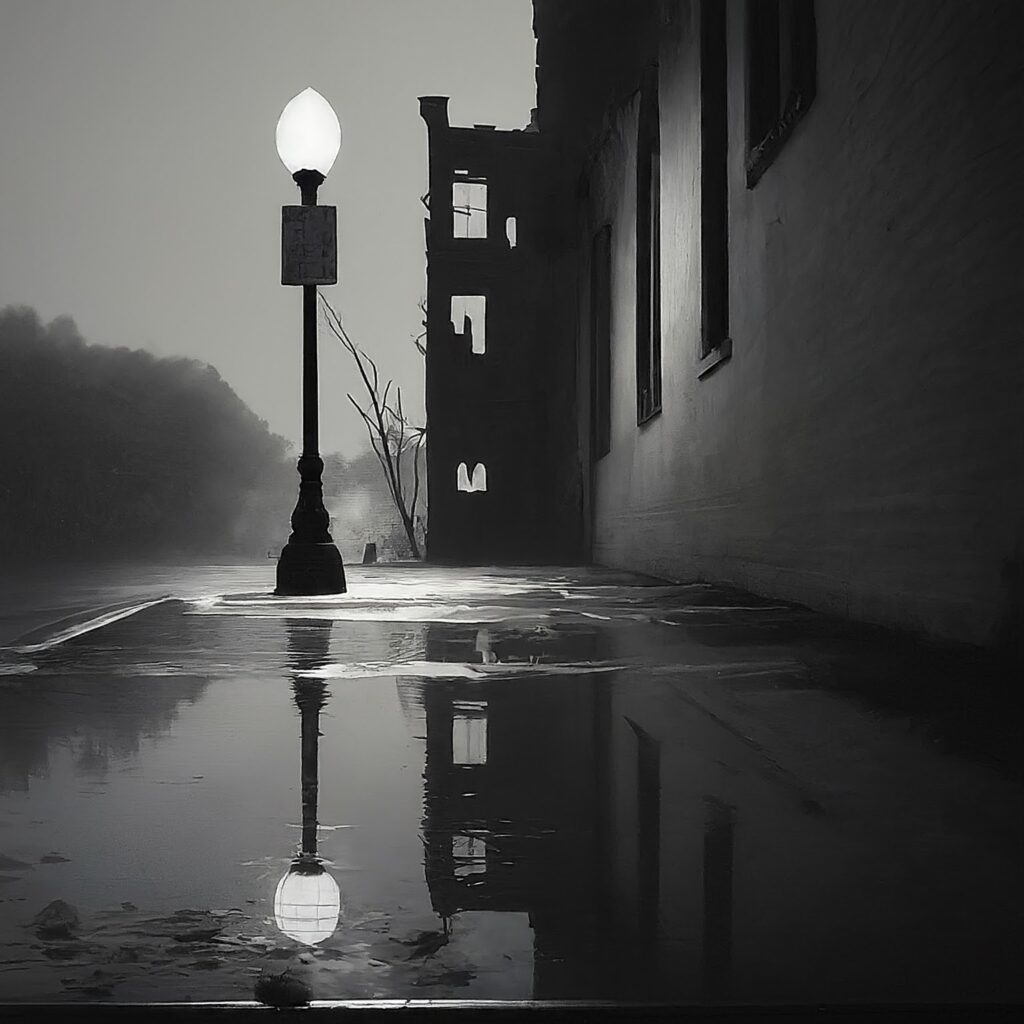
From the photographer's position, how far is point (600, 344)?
15555 millimetres

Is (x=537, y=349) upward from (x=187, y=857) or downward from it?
upward

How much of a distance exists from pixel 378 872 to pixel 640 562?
32.6 ft

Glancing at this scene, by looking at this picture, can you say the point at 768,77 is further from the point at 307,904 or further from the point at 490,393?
the point at 490,393

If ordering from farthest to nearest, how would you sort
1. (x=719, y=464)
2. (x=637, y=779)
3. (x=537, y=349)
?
(x=537, y=349) < (x=719, y=464) < (x=637, y=779)

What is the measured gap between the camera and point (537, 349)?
796 inches

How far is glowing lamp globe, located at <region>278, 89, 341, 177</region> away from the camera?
754cm

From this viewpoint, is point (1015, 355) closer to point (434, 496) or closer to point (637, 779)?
point (637, 779)

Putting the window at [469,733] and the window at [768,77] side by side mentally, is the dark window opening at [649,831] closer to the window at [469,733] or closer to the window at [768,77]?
the window at [469,733]

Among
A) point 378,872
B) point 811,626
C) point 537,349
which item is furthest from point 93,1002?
point 537,349

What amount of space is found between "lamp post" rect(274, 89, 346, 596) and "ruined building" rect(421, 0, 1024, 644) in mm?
2253

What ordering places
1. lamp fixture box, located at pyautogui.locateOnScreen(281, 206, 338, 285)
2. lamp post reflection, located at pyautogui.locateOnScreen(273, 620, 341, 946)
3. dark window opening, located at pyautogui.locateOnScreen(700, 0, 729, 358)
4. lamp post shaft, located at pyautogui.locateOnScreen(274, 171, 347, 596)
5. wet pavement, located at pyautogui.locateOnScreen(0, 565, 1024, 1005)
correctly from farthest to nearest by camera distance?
dark window opening, located at pyautogui.locateOnScreen(700, 0, 729, 358)
lamp fixture box, located at pyautogui.locateOnScreen(281, 206, 338, 285)
lamp post shaft, located at pyautogui.locateOnScreen(274, 171, 347, 596)
lamp post reflection, located at pyautogui.locateOnScreen(273, 620, 341, 946)
wet pavement, located at pyautogui.locateOnScreen(0, 565, 1024, 1005)

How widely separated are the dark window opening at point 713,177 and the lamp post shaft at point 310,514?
2351mm

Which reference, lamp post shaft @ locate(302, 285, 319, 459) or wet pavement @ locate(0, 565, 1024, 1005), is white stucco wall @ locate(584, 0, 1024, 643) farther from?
lamp post shaft @ locate(302, 285, 319, 459)

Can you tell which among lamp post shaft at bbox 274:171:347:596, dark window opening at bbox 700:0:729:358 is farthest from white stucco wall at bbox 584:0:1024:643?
lamp post shaft at bbox 274:171:347:596
